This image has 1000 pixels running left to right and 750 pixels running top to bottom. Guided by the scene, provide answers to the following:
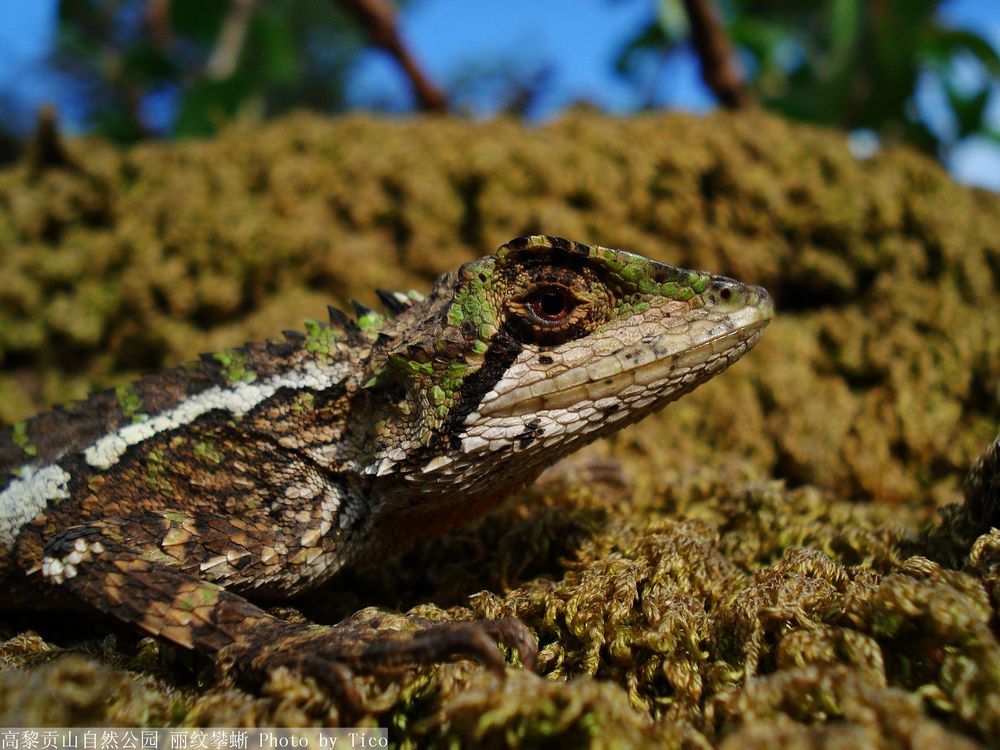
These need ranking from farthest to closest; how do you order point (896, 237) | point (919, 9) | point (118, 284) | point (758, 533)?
1. point (919, 9)
2. point (118, 284)
3. point (896, 237)
4. point (758, 533)

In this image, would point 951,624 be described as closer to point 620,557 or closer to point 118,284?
point 620,557

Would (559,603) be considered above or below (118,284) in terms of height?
below

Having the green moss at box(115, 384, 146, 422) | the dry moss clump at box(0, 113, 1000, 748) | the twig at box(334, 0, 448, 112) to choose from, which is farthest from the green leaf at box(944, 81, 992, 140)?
the green moss at box(115, 384, 146, 422)

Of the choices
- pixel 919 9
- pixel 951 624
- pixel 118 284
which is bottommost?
pixel 951 624

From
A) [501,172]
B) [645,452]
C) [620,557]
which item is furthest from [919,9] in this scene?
[620,557]

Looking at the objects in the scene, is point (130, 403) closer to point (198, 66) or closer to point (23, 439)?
point (23, 439)

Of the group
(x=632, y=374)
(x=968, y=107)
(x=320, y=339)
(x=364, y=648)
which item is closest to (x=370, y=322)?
(x=320, y=339)

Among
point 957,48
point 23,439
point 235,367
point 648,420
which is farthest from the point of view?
point 957,48
